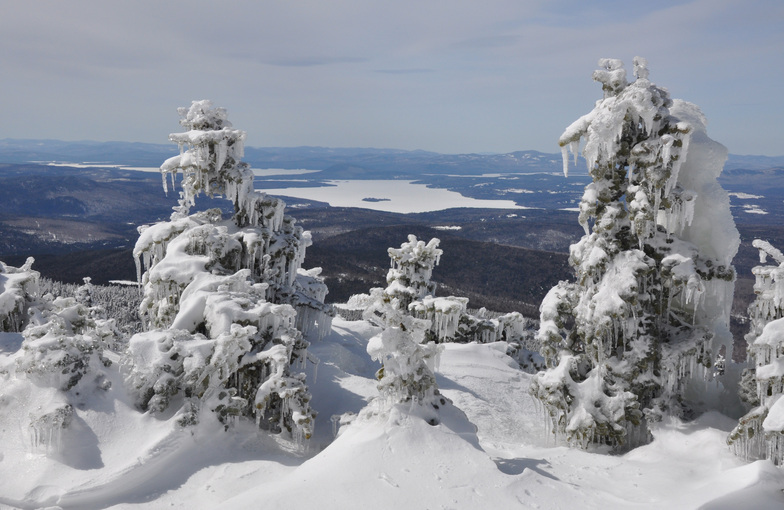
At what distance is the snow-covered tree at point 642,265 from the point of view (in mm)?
13320

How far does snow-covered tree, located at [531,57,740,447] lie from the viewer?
43.7 ft

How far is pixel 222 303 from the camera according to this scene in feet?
49.3

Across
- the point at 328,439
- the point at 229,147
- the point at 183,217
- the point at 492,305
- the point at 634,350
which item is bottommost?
the point at 492,305

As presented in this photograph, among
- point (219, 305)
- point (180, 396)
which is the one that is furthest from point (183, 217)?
point (180, 396)

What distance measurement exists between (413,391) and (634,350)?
614 cm

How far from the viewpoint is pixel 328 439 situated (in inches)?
605

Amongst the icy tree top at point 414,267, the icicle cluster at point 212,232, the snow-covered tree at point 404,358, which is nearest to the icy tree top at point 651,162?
the snow-covered tree at point 404,358

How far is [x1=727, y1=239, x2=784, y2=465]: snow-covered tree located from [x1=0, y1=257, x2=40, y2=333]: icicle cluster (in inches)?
815

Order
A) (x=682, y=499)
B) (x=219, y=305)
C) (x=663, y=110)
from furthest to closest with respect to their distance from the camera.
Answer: (x=219, y=305) < (x=663, y=110) < (x=682, y=499)

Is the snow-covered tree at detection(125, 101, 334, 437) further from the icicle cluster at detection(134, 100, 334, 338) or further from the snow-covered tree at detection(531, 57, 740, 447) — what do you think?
the snow-covered tree at detection(531, 57, 740, 447)

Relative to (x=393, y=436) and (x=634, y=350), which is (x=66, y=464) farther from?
(x=634, y=350)

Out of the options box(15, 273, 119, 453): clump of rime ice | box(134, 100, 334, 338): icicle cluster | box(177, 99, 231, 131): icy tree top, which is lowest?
box(15, 273, 119, 453): clump of rime ice

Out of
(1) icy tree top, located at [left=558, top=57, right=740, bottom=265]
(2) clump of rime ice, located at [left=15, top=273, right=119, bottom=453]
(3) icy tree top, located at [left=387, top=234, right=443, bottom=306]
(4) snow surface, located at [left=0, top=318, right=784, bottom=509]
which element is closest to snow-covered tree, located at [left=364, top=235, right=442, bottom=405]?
(4) snow surface, located at [left=0, top=318, right=784, bottom=509]

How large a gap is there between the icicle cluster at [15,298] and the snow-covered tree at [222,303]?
368cm
